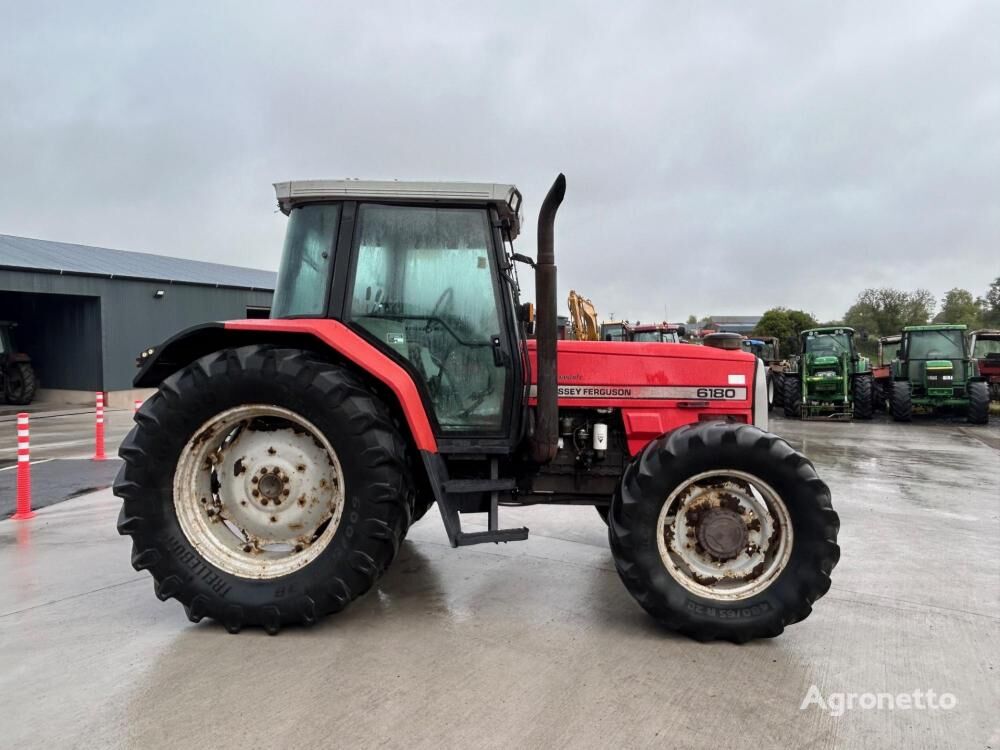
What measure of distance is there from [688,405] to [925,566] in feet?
7.17

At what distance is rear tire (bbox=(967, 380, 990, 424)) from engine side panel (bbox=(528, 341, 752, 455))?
47.7 feet

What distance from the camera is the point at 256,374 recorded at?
332 centimetres

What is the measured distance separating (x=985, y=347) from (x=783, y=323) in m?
30.2

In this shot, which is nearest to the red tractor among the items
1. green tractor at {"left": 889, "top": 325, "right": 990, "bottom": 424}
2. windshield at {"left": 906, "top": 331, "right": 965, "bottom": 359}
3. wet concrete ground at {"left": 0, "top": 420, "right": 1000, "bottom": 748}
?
wet concrete ground at {"left": 0, "top": 420, "right": 1000, "bottom": 748}

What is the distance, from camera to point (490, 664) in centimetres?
304

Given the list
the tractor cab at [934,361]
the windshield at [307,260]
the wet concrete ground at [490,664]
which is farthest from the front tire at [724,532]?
the tractor cab at [934,361]

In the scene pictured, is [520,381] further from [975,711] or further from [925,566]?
[925,566]

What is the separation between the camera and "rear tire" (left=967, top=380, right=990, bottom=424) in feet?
50.2

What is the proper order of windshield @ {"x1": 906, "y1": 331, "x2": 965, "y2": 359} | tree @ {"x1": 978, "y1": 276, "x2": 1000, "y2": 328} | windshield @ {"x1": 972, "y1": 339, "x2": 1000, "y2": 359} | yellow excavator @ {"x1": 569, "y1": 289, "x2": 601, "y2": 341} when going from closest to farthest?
1. yellow excavator @ {"x1": 569, "y1": 289, "x2": 601, "y2": 341}
2. windshield @ {"x1": 906, "y1": 331, "x2": 965, "y2": 359}
3. windshield @ {"x1": 972, "y1": 339, "x2": 1000, "y2": 359}
4. tree @ {"x1": 978, "y1": 276, "x2": 1000, "y2": 328}

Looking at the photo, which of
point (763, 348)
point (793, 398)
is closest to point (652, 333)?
point (793, 398)

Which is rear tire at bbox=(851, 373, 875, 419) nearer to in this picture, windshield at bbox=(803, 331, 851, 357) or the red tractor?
windshield at bbox=(803, 331, 851, 357)

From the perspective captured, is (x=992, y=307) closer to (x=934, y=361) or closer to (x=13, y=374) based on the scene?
(x=934, y=361)

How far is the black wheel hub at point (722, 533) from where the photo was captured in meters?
3.37

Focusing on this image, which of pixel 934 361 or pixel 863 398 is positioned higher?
pixel 934 361
